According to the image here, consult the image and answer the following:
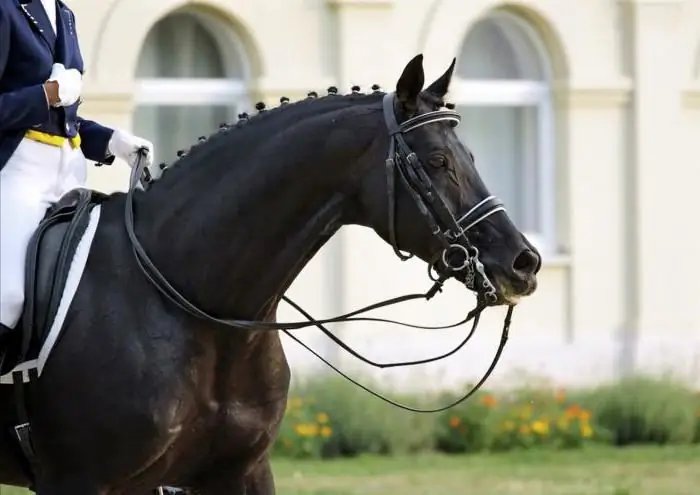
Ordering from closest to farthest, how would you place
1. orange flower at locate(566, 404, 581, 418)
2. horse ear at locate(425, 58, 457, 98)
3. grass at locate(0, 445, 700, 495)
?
horse ear at locate(425, 58, 457, 98) < grass at locate(0, 445, 700, 495) < orange flower at locate(566, 404, 581, 418)

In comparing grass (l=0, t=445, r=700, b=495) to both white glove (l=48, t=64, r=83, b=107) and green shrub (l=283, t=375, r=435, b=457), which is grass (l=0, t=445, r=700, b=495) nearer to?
green shrub (l=283, t=375, r=435, b=457)

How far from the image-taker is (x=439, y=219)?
16.2 ft

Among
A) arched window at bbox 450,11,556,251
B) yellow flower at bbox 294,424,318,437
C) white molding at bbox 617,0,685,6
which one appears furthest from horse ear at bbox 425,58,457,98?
white molding at bbox 617,0,685,6

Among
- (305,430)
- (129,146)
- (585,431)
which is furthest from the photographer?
(585,431)

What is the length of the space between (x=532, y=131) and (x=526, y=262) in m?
8.98

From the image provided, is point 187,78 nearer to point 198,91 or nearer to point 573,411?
point 198,91

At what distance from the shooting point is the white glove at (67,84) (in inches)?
207

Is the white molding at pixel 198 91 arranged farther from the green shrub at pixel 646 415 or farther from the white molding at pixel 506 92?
the green shrub at pixel 646 415

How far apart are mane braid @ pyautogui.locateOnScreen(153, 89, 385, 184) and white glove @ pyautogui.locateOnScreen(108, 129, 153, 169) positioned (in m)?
0.35

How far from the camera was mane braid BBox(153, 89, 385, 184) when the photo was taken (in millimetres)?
5195

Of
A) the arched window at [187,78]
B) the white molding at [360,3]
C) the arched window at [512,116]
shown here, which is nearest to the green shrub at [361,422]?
the arched window at [187,78]

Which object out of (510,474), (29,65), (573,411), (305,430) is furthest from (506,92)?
(29,65)

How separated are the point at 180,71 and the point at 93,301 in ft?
24.6

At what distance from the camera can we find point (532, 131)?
13.8 m
